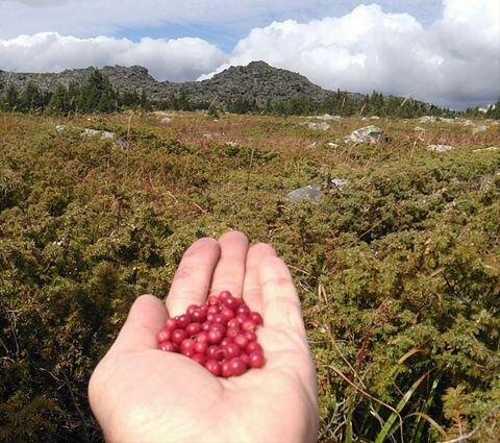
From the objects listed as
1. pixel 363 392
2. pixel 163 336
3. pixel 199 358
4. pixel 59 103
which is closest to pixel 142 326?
pixel 163 336

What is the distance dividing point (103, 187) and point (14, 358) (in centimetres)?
575

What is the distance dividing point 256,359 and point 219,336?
0.41 m

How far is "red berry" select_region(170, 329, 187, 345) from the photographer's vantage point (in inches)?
123

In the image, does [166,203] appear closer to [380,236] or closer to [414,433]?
[380,236]

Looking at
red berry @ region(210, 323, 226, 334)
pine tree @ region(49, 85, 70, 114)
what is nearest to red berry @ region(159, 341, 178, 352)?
red berry @ region(210, 323, 226, 334)

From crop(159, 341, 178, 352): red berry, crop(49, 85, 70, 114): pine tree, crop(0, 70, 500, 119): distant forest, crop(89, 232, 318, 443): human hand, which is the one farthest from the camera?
crop(0, 70, 500, 119): distant forest

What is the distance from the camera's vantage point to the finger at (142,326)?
302 centimetres

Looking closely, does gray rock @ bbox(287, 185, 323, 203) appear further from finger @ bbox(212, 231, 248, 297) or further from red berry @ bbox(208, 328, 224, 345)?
red berry @ bbox(208, 328, 224, 345)

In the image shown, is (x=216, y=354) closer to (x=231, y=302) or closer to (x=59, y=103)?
(x=231, y=302)

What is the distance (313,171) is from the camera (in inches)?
519

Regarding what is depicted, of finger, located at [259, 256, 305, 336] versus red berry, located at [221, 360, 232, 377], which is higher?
finger, located at [259, 256, 305, 336]

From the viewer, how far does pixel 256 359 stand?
3.00 meters

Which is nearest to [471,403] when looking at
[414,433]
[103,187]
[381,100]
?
[414,433]

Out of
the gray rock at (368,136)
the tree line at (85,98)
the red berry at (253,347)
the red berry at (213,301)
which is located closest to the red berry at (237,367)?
the red berry at (253,347)
